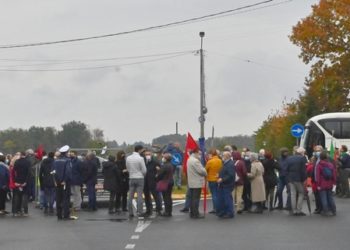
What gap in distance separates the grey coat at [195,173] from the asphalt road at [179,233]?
2.97 ft

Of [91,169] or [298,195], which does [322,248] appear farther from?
[91,169]

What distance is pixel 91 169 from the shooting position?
2473 cm

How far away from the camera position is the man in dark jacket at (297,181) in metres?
22.4

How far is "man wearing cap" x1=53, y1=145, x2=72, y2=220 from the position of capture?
2206 cm

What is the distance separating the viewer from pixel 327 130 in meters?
45.5

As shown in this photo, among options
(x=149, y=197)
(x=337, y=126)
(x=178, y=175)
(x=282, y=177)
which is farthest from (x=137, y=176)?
(x=337, y=126)

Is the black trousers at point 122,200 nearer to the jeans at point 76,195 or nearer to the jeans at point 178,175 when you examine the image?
the jeans at point 76,195

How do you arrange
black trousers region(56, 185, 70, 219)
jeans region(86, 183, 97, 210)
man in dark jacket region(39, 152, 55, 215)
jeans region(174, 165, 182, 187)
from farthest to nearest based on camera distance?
1. jeans region(174, 165, 182, 187)
2. jeans region(86, 183, 97, 210)
3. man in dark jacket region(39, 152, 55, 215)
4. black trousers region(56, 185, 70, 219)

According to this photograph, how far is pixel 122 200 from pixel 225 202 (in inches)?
142

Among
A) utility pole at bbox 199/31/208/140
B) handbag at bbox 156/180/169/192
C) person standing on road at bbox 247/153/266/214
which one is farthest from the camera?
utility pole at bbox 199/31/208/140

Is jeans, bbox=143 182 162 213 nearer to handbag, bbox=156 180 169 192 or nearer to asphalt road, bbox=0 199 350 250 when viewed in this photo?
handbag, bbox=156 180 169 192

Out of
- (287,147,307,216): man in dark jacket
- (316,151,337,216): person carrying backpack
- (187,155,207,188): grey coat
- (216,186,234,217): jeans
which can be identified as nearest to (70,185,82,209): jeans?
(187,155,207,188): grey coat

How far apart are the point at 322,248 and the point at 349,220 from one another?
5.77 metres

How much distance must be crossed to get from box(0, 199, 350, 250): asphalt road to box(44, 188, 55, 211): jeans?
1.25m
